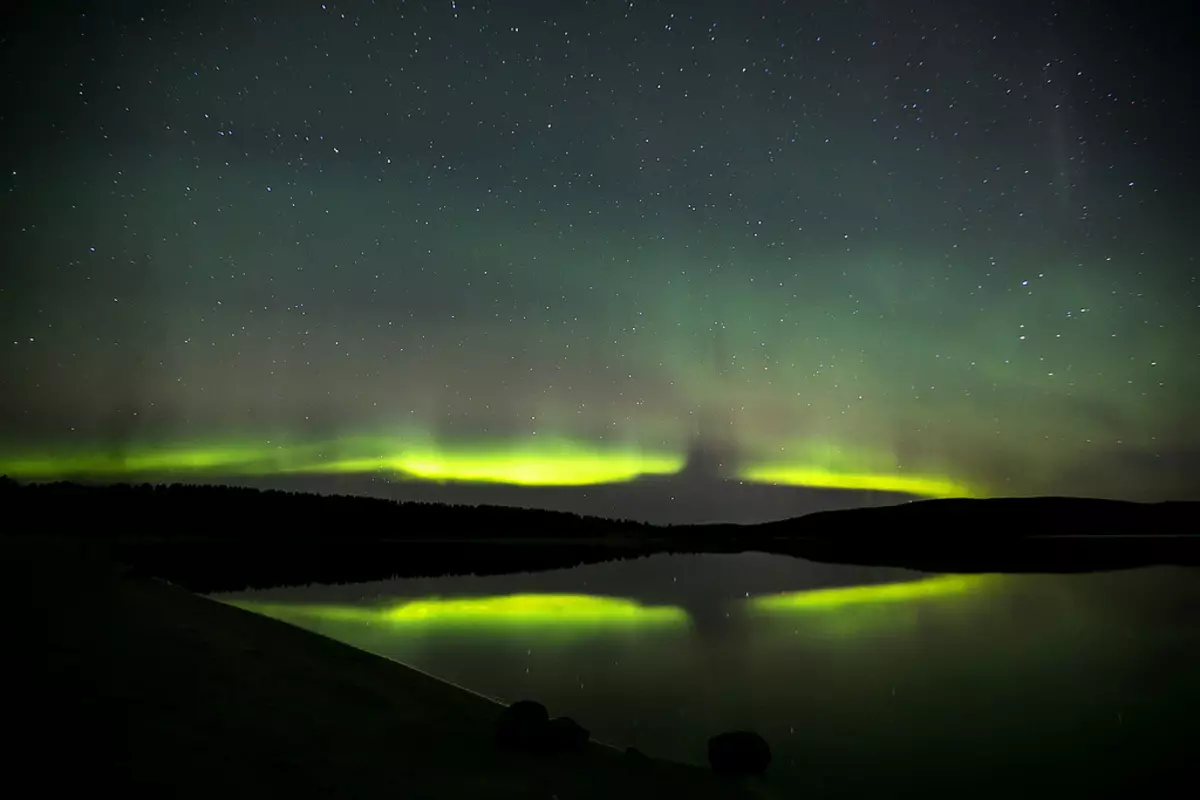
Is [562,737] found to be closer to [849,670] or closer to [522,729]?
[522,729]

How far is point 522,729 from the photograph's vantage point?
8055mm

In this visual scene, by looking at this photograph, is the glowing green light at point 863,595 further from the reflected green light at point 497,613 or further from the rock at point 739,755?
the rock at point 739,755

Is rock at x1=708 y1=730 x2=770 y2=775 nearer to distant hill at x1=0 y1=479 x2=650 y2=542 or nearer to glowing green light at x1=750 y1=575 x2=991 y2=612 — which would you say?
glowing green light at x1=750 y1=575 x2=991 y2=612

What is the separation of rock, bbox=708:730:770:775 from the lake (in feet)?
0.86

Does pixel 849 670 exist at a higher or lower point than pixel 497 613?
higher

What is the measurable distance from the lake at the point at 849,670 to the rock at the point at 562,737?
154 cm

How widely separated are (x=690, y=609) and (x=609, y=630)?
700 centimetres

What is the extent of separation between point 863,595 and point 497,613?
15833 millimetres

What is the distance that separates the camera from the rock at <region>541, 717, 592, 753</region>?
26.6 feet

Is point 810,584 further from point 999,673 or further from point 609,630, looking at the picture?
point 999,673

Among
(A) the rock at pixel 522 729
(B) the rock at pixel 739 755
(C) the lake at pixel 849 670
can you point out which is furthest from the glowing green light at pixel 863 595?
(A) the rock at pixel 522 729

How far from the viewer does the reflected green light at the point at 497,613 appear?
22359mm

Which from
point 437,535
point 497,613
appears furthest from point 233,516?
point 497,613

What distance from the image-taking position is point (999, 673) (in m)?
15.9
